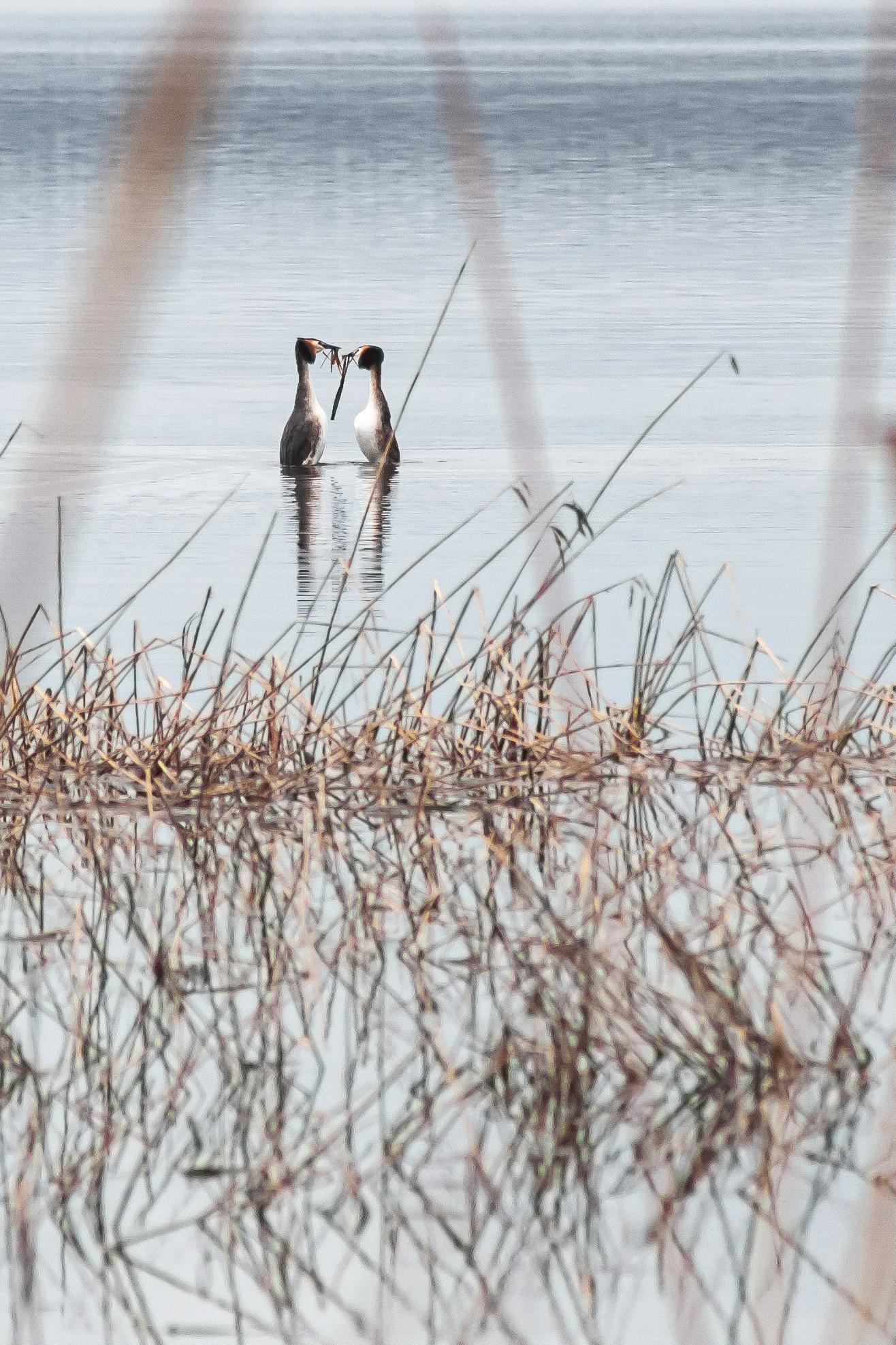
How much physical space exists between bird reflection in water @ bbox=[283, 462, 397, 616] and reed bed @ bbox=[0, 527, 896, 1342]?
227 cm

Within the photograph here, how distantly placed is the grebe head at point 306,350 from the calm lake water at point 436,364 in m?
0.41

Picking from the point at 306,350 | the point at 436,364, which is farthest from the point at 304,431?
the point at 436,364

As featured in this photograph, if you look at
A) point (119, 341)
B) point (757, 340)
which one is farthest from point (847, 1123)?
point (757, 340)

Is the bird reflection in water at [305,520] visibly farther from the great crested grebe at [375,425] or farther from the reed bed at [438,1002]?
the reed bed at [438,1002]

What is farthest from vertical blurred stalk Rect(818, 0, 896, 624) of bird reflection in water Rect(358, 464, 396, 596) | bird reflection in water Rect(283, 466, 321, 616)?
bird reflection in water Rect(283, 466, 321, 616)

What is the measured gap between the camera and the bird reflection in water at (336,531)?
764cm

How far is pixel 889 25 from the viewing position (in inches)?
59.9

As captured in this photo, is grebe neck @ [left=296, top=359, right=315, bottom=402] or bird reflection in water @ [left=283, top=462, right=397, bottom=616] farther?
grebe neck @ [left=296, top=359, right=315, bottom=402]

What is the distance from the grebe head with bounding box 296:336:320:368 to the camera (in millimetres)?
10164

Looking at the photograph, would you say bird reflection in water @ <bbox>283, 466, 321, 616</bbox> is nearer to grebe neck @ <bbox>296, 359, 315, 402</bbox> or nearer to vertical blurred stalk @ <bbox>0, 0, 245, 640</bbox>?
grebe neck @ <bbox>296, 359, 315, 402</bbox>

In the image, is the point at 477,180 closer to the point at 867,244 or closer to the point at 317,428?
the point at 867,244

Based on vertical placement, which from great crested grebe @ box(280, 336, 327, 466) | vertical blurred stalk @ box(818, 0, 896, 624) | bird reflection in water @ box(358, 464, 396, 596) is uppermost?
great crested grebe @ box(280, 336, 327, 466)

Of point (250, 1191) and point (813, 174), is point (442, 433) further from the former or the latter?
point (813, 174)

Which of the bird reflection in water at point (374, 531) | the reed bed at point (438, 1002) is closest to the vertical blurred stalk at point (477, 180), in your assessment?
the reed bed at point (438, 1002)
